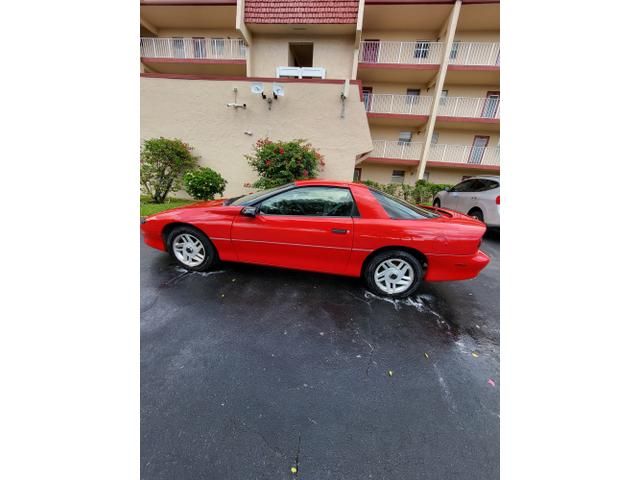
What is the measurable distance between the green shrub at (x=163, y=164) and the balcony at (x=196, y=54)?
5987 mm

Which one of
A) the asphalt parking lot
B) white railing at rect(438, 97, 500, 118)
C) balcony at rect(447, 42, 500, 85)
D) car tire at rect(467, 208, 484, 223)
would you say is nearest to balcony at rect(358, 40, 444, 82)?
balcony at rect(447, 42, 500, 85)

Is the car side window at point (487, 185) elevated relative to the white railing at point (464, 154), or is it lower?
lower

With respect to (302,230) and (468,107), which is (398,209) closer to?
(302,230)

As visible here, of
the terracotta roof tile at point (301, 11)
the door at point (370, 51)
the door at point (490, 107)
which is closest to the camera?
the terracotta roof tile at point (301, 11)

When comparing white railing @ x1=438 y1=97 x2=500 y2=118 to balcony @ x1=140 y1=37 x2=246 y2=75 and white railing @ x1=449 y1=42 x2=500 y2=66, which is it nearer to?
white railing @ x1=449 y1=42 x2=500 y2=66

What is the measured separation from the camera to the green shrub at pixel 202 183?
662 cm

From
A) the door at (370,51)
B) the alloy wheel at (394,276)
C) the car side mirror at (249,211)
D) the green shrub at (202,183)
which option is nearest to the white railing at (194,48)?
the door at (370,51)

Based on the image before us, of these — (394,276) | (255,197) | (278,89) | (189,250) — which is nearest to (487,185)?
(394,276)

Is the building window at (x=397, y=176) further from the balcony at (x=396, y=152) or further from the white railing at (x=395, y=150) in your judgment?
the white railing at (x=395, y=150)

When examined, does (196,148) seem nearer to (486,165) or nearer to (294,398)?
(294,398)

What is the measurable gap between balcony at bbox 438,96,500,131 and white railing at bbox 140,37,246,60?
9.97 m

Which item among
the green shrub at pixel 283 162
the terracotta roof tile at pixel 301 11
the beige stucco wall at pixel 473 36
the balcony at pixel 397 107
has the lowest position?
the green shrub at pixel 283 162

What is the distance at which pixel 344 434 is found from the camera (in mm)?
1374

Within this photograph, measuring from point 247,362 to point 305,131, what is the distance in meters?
7.49
